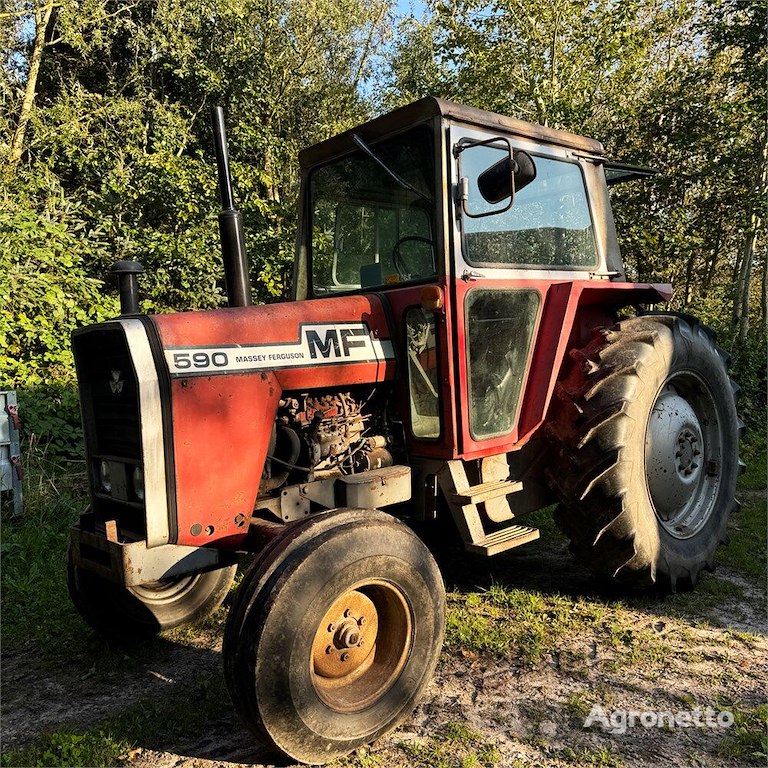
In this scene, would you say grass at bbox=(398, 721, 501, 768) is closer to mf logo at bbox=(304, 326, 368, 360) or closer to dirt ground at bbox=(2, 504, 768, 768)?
dirt ground at bbox=(2, 504, 768, 768)

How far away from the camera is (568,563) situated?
4.21m

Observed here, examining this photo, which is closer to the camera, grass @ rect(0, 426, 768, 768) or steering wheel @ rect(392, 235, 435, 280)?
grass @ rect(0, 426, 768, 768)

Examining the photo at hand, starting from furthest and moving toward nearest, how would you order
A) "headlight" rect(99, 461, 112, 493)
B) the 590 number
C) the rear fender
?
the rear fender < "headlight" rect(99, 461, 112, 493) < the 590 number

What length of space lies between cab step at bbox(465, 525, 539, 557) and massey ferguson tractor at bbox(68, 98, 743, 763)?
0.01 meters

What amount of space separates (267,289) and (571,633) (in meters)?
6.81

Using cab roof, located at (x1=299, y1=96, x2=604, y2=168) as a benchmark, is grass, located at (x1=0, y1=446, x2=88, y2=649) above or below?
below

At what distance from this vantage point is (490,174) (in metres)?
2.86

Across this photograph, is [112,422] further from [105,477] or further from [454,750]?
[454,750]

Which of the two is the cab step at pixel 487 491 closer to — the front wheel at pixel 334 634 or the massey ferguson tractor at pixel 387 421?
the massey ferguson tractor at pixel 387 421

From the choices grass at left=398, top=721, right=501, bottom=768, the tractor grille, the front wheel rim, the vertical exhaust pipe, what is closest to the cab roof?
the vertical exhaust pipe

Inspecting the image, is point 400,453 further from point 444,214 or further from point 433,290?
point 444,214

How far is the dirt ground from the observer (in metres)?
2.36

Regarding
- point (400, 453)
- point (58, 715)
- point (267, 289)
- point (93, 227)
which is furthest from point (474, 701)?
point (93, 227)

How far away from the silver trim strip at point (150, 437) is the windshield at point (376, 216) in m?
1.34
